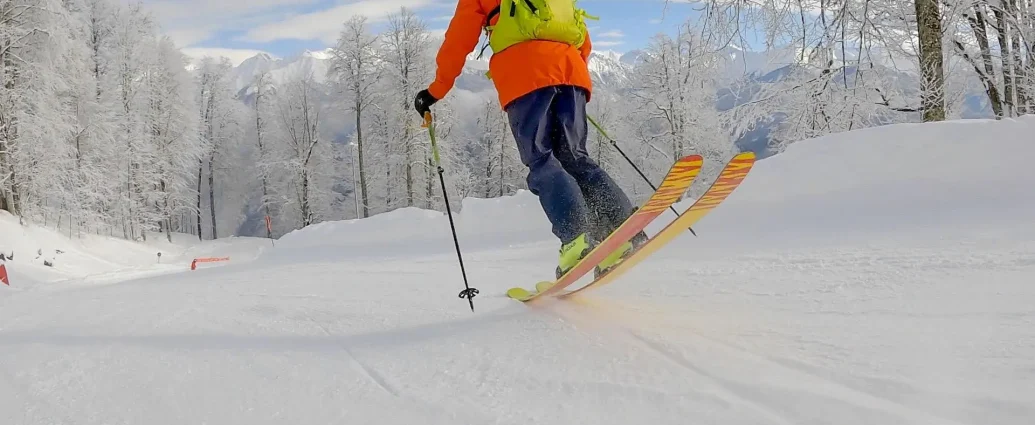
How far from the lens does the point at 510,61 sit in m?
2.60

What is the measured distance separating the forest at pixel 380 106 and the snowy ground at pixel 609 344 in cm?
139

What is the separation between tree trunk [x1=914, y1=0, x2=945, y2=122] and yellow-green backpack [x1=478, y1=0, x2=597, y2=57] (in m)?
5.49

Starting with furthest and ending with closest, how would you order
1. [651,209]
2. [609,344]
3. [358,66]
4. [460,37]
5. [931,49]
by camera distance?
[358,66], [931,49], [460,37], [651,209], [609,344]

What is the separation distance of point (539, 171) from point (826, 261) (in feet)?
4.92

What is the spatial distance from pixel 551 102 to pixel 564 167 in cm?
30

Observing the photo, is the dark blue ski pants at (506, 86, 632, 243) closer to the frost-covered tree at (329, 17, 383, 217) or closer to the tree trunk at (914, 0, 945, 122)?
the tree trunk at (914, 0, 945, 122)

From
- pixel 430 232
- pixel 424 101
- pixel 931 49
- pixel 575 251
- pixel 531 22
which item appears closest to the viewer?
pixel 575 251

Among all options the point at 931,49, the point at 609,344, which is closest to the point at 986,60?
the point at 931,49

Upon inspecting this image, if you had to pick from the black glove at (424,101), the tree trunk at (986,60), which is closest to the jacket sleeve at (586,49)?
the black glove at (424,101)

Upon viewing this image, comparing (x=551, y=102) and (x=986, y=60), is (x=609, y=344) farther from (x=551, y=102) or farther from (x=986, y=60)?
(x=986, y=60)

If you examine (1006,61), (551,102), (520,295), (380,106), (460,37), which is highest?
(380,106)

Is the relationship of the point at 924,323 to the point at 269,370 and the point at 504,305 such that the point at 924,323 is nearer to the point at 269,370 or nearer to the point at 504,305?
the point at 504,305

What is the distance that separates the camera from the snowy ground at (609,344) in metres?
1.28

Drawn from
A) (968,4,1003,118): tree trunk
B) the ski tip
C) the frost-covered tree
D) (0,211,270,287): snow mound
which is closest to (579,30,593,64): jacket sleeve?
the ski tip
